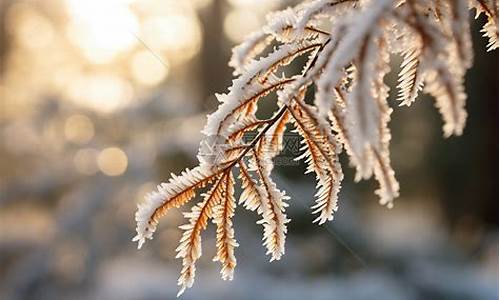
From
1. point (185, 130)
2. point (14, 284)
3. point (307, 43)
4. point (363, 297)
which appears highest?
point (185, 130)

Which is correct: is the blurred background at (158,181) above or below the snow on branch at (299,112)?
above

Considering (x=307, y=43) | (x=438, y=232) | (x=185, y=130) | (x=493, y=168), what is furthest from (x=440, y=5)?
(x=438, y=232)

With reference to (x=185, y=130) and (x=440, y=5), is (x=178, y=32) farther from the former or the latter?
(x=440, y=5)

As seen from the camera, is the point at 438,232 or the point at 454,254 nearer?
the point at 454,254

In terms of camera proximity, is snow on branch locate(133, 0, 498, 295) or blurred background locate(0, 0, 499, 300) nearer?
snow on branch locate(133, 0, 498, 295)

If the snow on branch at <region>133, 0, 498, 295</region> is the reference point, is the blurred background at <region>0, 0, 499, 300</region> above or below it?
above

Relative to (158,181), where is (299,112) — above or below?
below

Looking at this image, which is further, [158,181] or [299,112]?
[158,181]

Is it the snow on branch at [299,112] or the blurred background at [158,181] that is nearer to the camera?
the snow on branch at [299,112]
